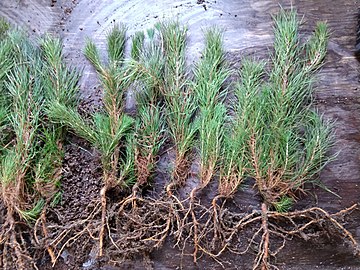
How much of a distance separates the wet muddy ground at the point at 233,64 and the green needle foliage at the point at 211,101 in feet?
0.25

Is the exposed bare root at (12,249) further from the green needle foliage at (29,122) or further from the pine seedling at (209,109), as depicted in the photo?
the pine seedling at (209,109)

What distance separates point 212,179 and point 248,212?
163mm

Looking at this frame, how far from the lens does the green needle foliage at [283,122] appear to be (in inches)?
49.7

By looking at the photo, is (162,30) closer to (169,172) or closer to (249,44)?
(249,44)

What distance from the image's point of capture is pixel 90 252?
130cm

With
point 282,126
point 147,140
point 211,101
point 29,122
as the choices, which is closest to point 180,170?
point 147,140

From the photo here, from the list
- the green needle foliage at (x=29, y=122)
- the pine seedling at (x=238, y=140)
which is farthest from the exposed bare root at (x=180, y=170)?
the green needle foliage at (x=29, y=122)

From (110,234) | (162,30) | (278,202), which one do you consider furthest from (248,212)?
(162,30)

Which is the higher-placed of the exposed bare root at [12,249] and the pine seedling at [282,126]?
the pine seedling at [282,126]

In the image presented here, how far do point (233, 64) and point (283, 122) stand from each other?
280 millimetres

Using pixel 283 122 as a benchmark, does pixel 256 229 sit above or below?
below

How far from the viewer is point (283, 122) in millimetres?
1274

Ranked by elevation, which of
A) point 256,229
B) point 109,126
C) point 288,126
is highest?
point 109,126

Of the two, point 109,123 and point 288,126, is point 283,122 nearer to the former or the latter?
point 288,126
